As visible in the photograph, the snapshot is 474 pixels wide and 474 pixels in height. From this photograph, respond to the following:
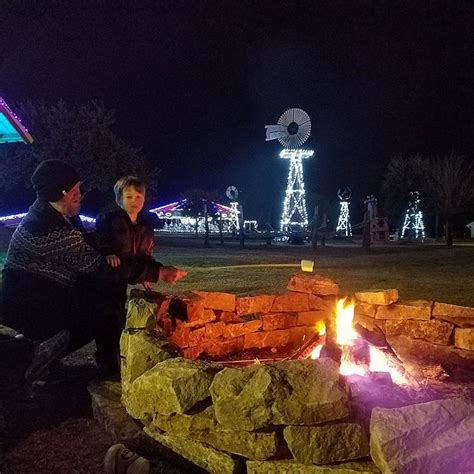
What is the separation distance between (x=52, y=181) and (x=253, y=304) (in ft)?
6.43

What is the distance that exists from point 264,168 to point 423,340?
59.1m

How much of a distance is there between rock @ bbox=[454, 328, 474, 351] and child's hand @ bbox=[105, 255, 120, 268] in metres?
2.91

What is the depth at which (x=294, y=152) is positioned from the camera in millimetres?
36312

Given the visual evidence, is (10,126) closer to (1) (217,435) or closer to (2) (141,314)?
(2) (141,314)

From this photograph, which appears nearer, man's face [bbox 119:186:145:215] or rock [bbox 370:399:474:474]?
rock [bbox 370:399:474:474]

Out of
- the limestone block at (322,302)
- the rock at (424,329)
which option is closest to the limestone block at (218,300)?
the limestone block at (322,302)

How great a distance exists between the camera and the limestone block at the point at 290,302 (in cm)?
480

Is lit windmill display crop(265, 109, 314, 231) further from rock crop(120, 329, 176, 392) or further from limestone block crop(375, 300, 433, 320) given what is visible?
rock crop(120, 329, 176, 392)

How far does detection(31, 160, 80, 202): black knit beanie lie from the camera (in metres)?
3.73

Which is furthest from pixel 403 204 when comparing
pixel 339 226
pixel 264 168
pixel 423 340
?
pixel 423 340

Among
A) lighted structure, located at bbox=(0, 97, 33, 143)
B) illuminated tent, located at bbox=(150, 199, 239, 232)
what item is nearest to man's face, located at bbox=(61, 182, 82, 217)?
lighted structure, located at bbox=(0, 97, 33, 143)

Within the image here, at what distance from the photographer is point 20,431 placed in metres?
3.11

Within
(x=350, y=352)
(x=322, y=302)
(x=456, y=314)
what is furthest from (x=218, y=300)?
(x=456, y=314)

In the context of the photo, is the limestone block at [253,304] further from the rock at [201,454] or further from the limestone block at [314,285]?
the rock at [201,454]
